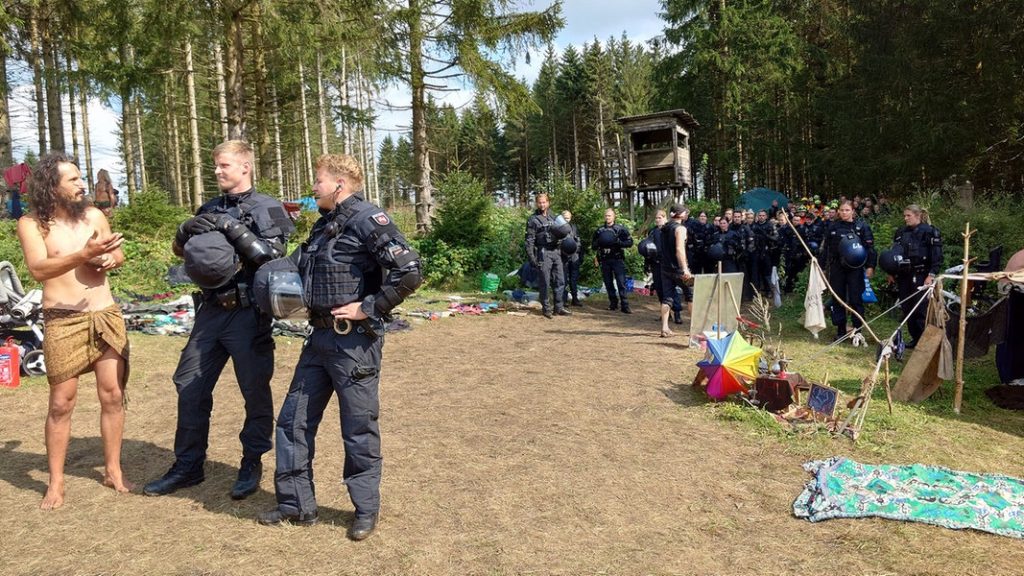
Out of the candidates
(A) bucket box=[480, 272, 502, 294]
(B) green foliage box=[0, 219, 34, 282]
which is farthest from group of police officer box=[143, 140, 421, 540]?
(A) bucket box=[480, 272, 502, 294]

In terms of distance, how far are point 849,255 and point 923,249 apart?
2.74ft

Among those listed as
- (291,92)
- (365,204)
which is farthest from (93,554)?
(291,92)

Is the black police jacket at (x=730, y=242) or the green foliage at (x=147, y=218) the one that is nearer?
the black police jacket at (x=730, y=242)

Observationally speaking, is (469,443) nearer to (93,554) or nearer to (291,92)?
(93,554)

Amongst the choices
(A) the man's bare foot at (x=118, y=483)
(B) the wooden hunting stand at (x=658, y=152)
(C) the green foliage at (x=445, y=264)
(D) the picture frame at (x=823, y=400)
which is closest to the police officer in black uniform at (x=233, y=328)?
(A) the man's bare foot at (x=118, y=483)

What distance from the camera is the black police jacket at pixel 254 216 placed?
12.9ft

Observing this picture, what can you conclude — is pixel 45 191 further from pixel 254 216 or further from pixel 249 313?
pixel 249 313

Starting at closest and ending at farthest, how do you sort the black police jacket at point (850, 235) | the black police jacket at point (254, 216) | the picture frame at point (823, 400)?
1. the black police jacket at point (254, 216)
2. the picture frame at point (823, 400)
3. the black police jacket at point (850, 235)

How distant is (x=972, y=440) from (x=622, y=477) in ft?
9.73

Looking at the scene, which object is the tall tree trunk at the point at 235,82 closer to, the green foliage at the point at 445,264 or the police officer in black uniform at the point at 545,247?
the green foliage at the point at 445,264

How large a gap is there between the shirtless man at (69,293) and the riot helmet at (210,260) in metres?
0.42

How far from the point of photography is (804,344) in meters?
8.95

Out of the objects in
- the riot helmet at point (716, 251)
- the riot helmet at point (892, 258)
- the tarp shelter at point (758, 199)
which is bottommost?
the riot helmet at point (892, 258)

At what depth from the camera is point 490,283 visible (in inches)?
574
